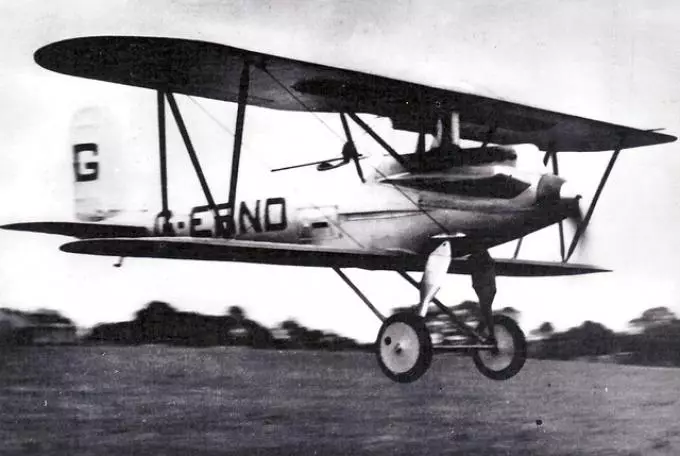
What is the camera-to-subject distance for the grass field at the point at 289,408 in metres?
5.10

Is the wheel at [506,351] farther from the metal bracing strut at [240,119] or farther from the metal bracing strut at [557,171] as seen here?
the metal bracing strut at [240,119]

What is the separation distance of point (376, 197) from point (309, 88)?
778mm

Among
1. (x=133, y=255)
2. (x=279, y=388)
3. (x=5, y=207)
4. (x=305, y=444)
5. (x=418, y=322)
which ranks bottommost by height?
(x=305, y=444)

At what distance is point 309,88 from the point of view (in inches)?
202

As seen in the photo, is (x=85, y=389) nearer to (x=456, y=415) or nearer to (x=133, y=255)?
(x=133, y=255)

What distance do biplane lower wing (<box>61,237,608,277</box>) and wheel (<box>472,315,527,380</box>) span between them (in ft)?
1.32

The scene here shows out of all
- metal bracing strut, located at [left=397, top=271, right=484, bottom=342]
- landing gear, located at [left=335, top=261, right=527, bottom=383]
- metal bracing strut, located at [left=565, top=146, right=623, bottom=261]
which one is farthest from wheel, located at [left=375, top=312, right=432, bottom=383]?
metal bracing strut, located at [left=565, top=146, right=623, bottom=261]

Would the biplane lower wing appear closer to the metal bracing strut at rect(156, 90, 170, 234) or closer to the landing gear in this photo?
the landing gear

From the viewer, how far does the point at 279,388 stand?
537cm

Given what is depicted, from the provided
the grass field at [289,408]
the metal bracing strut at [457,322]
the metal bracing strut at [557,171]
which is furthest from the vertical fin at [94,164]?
the metal bracing strut at [557,171]

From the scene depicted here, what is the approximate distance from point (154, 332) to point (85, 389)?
20.7 inches

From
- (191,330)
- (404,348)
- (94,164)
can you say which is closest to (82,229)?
(94,164)

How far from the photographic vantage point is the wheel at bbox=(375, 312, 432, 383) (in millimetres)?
4762

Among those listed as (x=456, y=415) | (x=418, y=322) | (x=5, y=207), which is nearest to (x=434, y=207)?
(x=418, y=322)
